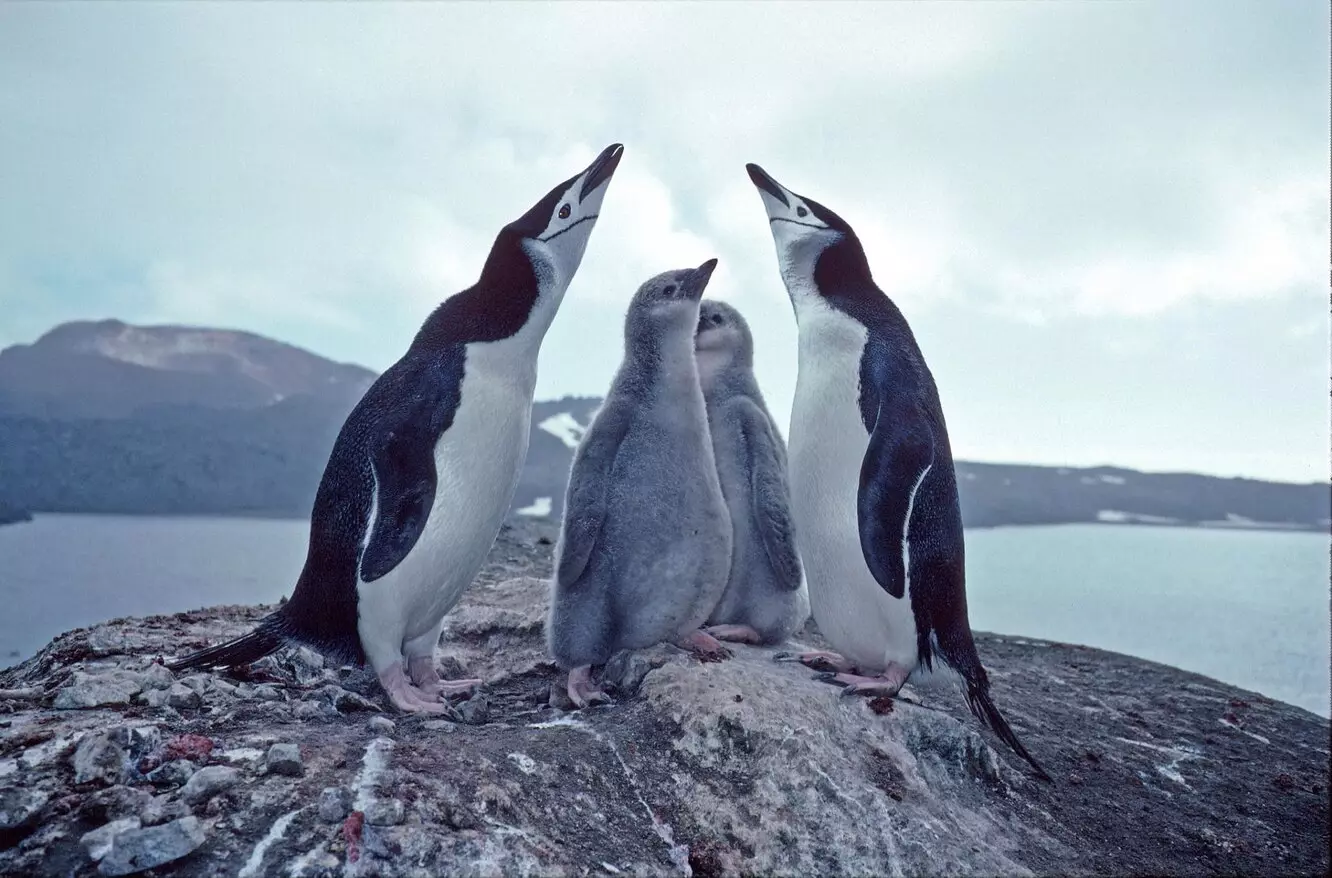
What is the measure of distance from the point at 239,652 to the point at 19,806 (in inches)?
44.0

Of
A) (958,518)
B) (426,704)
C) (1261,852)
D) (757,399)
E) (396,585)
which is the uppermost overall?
(757,399)

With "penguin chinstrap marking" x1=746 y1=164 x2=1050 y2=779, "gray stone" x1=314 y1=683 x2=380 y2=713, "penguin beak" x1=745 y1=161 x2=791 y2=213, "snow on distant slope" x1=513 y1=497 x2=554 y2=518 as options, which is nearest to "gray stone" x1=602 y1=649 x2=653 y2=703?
"penguin chinstrap marking" x1=746 y1=164 x2=1050 y2=779

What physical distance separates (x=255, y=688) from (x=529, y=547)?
11.6 feet

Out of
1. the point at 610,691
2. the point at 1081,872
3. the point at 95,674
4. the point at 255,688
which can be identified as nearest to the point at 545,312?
the point at 610,691

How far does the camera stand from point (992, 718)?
283cm

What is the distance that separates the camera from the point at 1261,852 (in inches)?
97.7

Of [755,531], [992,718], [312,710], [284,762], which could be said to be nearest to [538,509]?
[755,531]

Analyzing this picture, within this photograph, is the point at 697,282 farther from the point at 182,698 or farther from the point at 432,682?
the point at 182,698

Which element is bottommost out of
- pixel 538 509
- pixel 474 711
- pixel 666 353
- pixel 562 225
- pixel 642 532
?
pixel 474 711

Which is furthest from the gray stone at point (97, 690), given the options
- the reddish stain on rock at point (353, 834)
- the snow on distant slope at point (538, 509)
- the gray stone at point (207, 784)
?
the snow on distant slope at point (538, 509)

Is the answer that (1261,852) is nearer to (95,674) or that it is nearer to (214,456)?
(95,674)

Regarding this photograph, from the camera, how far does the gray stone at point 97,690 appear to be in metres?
2.36

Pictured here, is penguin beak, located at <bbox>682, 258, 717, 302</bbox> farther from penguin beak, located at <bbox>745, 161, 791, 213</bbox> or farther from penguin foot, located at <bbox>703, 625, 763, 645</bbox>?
penguin foot, located at <bbox>703, 625, 763, 645</bbox>

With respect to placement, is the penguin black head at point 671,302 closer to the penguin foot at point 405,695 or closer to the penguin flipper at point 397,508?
the penguin flipper at point 397,508
